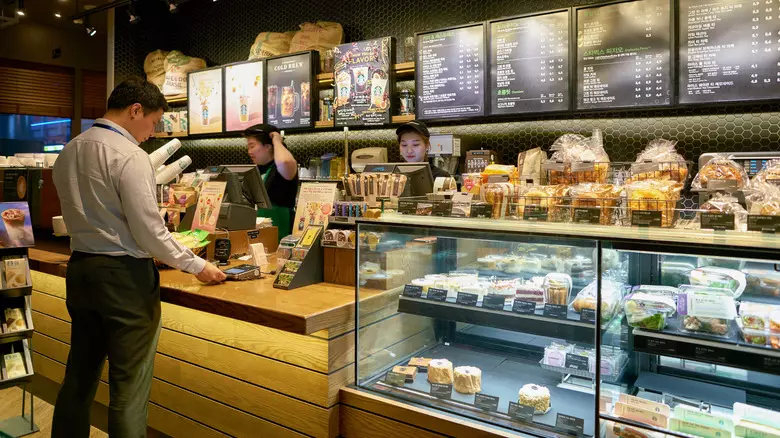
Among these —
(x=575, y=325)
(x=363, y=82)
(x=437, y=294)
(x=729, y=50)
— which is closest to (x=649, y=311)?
(x=575, y=325)

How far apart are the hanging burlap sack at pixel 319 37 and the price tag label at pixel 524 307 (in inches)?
155

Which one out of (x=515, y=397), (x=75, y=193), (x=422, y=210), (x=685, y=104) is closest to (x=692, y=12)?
(x=685, y=104)

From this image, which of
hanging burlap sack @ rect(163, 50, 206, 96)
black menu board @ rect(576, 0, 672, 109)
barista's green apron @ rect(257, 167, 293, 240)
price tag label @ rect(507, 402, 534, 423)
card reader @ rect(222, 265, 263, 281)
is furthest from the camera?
hanging burlap sack @ rect(163, 50, 206, 96)

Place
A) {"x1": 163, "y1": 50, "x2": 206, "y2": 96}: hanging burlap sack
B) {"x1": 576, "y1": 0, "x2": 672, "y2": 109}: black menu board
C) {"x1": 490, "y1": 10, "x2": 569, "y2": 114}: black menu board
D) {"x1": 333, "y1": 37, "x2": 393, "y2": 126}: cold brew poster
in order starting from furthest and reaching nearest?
{"x1": 163, "y1": 50, "x2": 206, "y2": 96}: hanging burlap sack → {"x1": 333, "y1": 37, "x2": 393, "y2": 126}: cold brew poster → {"x1": 490, "y1": 10, "x2": 569, "y2": 114}: black menu board → {"x1": 576, "y1": 0, "x2": 672, "y2": 109}: black menu board

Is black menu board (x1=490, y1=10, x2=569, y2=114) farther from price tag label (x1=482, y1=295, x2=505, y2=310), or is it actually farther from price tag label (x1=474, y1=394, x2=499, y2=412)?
price tag label (x1=474, y1=394, x2=499, y2=412)

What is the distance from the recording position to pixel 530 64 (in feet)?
12.9

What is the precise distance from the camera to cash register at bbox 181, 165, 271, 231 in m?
2.84

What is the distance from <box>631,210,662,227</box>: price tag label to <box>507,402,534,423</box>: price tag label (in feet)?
2.08

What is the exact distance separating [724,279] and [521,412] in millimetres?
709

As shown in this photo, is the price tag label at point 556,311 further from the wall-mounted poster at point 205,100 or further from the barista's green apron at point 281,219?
the wall-mounted poster at point 205,100

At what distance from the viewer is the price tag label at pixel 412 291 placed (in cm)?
198

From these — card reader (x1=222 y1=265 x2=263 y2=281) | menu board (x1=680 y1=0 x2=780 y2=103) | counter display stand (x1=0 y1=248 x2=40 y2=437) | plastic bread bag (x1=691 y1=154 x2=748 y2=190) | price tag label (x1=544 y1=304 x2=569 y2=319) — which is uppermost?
menu board (x1=680 y1=0 x2=780 y2=103)

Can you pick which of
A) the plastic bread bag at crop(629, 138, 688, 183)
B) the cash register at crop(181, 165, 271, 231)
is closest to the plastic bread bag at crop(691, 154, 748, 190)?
the plastic bread bag at crop(629, 138, 688, 183)

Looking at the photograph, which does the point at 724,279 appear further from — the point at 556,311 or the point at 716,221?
the point at 556,311
